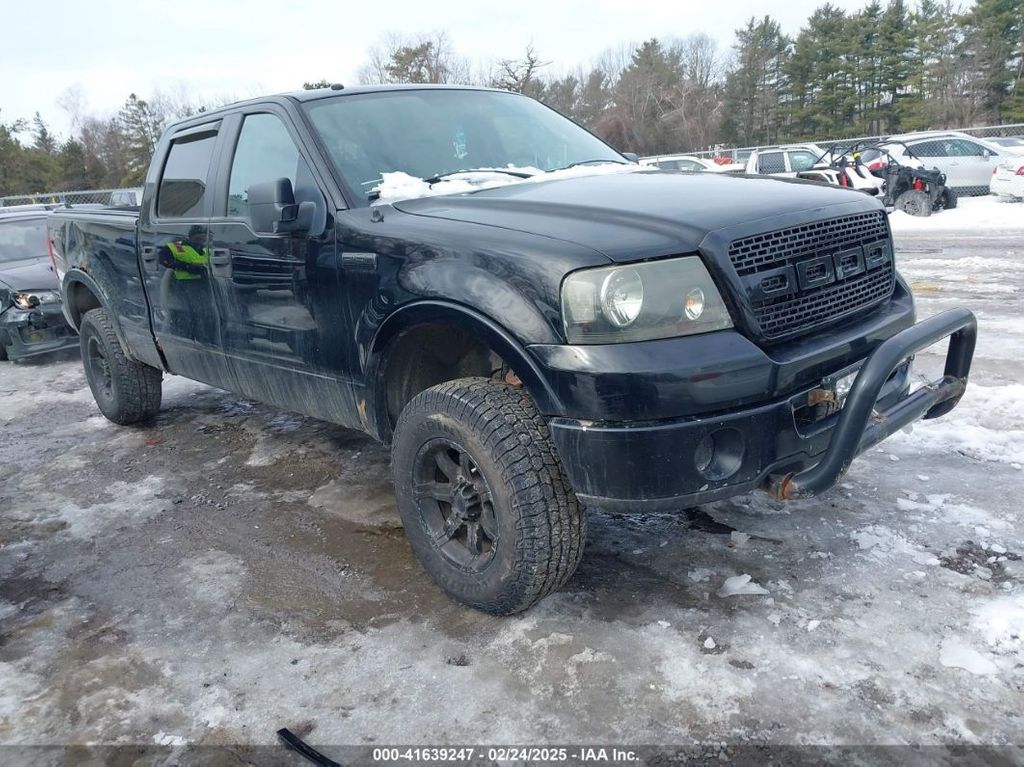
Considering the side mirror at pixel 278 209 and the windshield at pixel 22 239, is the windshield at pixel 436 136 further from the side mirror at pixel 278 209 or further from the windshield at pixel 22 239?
the windshield at pixel 22 239

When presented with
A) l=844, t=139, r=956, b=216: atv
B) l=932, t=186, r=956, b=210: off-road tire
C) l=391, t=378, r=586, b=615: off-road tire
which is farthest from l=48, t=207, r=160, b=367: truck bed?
l=932, t=186, r=956, b=210: off-road tire

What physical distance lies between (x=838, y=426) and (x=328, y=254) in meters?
2.00

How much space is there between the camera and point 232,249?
3764 mm

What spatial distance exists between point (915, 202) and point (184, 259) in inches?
608

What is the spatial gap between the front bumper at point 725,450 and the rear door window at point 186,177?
2.69m

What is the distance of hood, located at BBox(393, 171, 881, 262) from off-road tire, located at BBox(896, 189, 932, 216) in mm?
14398

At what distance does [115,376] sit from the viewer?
212 inches

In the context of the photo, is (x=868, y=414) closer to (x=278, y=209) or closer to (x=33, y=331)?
(x=278, y=209)

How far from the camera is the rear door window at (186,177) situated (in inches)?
164

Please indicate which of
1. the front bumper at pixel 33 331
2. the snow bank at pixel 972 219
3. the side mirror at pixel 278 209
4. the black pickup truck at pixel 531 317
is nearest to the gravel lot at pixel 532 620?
the black pickup truck at pixel 531 317

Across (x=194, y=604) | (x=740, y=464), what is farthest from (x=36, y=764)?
(x=740, y=464)

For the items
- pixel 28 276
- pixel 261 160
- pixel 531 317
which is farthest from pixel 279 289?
pixel 28 276

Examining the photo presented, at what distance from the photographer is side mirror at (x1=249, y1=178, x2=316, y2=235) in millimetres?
3198

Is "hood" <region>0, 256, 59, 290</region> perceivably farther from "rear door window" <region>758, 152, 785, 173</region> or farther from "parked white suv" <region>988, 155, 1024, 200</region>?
"parked white suv" <region>988, 155, 1024, 200</region>
